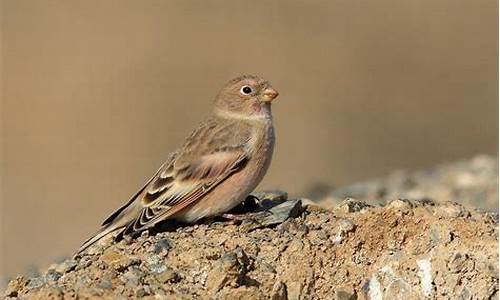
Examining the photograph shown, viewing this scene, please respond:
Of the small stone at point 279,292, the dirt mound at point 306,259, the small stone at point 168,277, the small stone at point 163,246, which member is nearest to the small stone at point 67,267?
the dirt mound at point 306,259

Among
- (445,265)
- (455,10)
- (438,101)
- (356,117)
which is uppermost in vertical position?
(455,10)

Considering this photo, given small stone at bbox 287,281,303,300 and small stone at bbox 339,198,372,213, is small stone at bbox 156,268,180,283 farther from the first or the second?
small stone at bbox 339,198,372,213

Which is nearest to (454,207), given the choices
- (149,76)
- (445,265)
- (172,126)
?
(445,265)

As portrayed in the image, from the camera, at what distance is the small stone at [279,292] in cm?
912

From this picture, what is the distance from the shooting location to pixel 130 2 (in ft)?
111

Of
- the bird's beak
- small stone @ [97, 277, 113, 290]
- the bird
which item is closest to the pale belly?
the bird

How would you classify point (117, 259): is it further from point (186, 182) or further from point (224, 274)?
point (186, 182)

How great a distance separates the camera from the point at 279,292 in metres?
9.15

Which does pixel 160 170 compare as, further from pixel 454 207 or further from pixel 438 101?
pixel 438 101

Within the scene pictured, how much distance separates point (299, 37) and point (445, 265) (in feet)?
76.9

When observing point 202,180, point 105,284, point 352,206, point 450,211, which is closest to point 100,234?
point 202,180

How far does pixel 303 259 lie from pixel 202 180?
1382 mm

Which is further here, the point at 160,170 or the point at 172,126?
the point at 172,126

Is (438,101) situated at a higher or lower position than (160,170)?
higher
